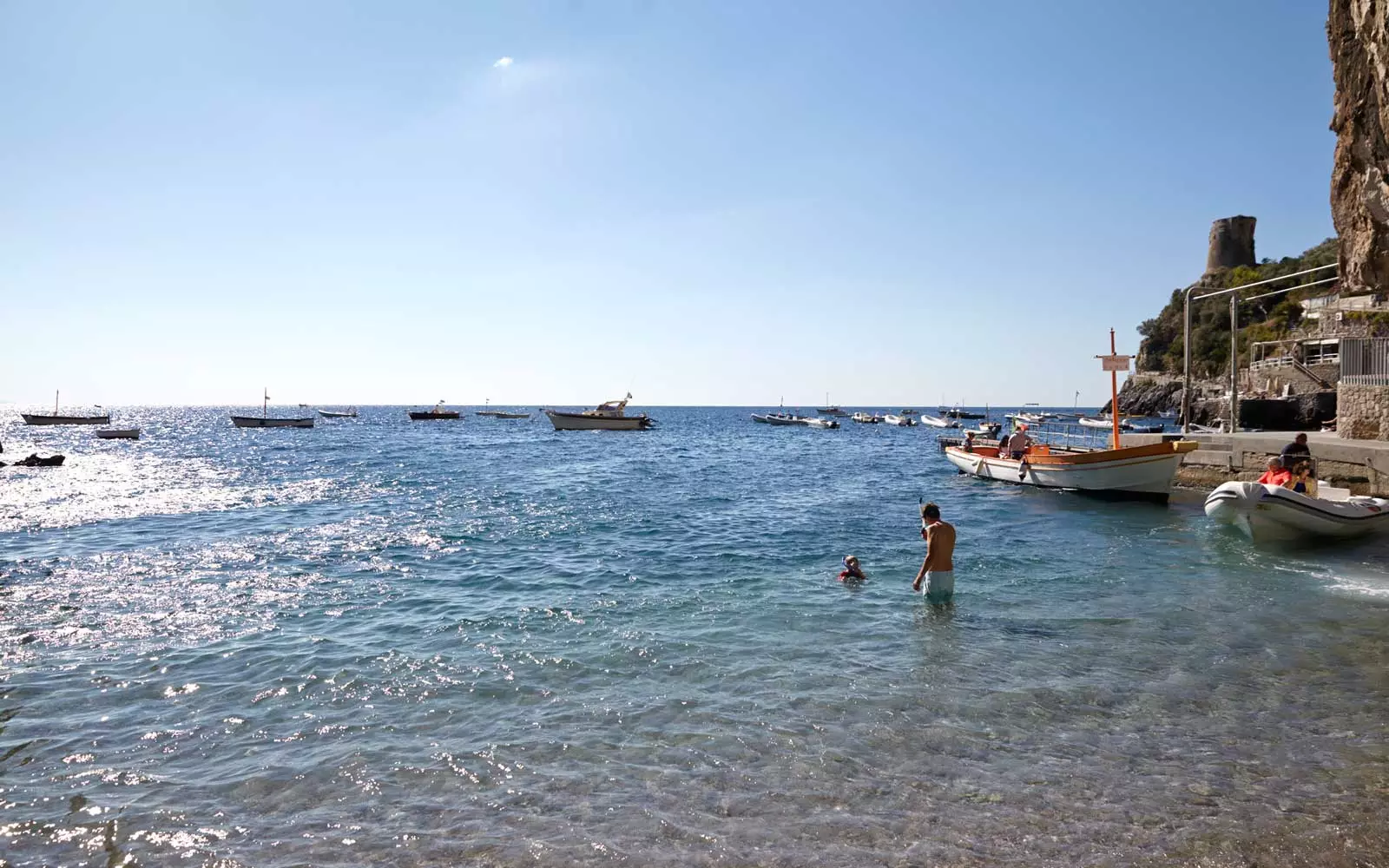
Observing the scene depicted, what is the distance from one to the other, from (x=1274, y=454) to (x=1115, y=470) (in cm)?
395

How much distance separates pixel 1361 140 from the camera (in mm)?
14312

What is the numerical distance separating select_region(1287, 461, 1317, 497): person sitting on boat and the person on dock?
1298 mm

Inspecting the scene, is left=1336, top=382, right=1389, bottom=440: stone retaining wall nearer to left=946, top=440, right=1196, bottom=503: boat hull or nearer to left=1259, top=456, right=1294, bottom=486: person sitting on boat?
left=946, top=440, right=1196, bottom=503: boat hull

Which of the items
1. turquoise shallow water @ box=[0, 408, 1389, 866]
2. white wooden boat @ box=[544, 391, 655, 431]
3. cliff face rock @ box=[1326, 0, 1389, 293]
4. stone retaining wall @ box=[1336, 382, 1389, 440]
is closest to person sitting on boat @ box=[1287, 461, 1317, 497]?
turquoise shallow water @ box=[0, 408, 1389, 866]

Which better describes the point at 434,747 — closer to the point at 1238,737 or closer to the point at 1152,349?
the point at 1238,737

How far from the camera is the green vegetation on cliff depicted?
3169 inches

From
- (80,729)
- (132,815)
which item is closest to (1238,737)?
(132,815)

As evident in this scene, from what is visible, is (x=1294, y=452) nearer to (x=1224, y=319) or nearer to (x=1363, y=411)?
(x=1363, y=411)

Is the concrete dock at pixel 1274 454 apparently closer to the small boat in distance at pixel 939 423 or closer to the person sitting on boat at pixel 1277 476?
the person sitting on boat at pixel 1277 476

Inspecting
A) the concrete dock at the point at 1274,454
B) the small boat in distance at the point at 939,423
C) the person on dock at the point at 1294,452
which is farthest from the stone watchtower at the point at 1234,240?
the person on dock at the point at 1294,452

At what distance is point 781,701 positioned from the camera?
7.11m

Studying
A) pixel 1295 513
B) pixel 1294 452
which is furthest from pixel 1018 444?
pixel 1295 513

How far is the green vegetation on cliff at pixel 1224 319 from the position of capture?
80.5 m

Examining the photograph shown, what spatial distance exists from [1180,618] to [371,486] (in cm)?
2785
